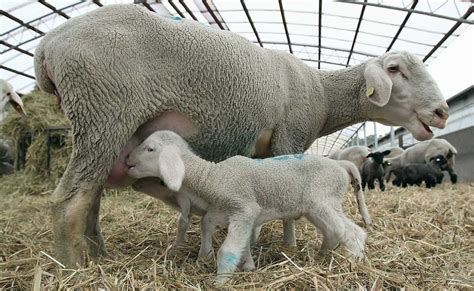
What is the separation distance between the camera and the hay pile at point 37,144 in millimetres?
6633

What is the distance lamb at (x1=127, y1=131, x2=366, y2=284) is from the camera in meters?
2.40

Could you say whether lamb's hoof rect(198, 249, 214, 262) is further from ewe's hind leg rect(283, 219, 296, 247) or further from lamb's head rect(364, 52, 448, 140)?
lamb's head rect(364, 52, 448, 140)

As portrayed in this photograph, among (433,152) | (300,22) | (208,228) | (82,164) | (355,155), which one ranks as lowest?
(355,155)

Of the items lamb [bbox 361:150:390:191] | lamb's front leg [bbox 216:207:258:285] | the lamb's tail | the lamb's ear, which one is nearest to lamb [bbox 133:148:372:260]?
lamb's front leg [bbox 216:207:258:285]

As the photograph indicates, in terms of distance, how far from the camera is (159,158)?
7.76ft

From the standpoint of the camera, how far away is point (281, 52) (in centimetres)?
330

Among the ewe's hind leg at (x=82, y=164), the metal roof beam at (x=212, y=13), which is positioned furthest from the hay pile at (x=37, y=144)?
the metal roof beam at (x=212, y=13)

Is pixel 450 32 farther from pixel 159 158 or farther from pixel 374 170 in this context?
pixel 159 158

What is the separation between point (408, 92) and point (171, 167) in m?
1.69

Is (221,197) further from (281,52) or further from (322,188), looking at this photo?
(281,52)

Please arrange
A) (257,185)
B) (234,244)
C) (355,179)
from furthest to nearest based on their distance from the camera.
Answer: (355,179), (257,185), (234,244)

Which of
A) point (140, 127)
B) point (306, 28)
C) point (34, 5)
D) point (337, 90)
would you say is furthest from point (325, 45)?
point (140, 127)

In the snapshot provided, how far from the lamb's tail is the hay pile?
4032 millimetres

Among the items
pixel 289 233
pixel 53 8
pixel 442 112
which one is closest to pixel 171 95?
pixel 289 233
